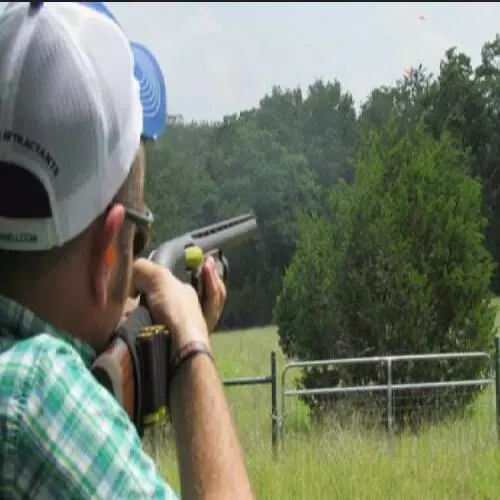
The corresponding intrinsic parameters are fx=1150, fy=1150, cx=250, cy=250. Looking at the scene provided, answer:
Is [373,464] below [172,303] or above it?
below

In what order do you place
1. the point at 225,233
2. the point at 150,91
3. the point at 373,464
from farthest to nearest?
the point at 373,464 → the point at 225,233 → the point at 150,91

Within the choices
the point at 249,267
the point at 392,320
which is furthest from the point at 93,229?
the point at 249,267

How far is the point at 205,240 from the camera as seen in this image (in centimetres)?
257

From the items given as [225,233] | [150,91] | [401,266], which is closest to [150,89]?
[150,91]

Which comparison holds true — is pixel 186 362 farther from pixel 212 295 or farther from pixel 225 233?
pixel 225 233

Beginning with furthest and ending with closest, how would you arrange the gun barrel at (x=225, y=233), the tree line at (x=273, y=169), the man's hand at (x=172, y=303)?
the tree line at (x=273, y=169) → the gun barrel at (x=225, y=233) → the man's hand at (x=172, y=303)

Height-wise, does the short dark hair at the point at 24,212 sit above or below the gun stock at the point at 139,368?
above

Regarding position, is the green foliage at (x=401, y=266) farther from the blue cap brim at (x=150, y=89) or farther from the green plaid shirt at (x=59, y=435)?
the green plaid shirt at (x=59, y=435)

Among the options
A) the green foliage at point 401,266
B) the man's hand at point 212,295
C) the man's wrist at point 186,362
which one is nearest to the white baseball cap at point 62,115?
the man's wrist at point 186,362

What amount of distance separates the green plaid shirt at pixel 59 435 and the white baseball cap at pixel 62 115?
15 cm

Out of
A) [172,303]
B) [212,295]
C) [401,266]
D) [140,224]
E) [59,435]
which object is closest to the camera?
[59,435]

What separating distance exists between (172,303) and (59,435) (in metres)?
0.61

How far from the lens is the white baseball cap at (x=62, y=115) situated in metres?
1.28

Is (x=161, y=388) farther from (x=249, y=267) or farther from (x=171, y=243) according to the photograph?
(x=249, y=267)
